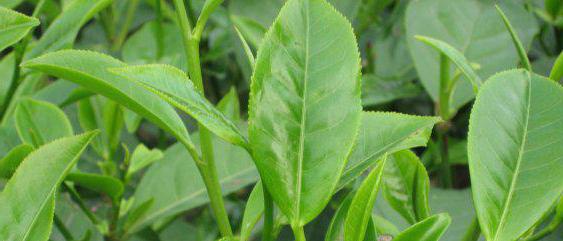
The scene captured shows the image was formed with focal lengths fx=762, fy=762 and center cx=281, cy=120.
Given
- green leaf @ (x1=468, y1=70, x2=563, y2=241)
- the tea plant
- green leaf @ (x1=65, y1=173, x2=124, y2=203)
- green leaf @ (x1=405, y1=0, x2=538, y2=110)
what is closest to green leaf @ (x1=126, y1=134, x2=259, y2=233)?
the tea plant

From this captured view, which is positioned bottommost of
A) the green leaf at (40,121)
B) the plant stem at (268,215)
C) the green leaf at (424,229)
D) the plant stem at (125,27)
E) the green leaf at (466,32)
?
the plant stem at (125,27)

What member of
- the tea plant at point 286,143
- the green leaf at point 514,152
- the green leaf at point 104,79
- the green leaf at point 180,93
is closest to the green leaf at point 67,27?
the tea plant at point 286,143

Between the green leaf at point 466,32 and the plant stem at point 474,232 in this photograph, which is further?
the green leaf at point 466,32

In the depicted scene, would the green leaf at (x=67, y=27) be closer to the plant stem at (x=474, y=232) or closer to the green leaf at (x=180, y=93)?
the green leaf at (x=180, y=93)

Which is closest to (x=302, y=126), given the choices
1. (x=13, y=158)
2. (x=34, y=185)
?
(x=34, y=185)

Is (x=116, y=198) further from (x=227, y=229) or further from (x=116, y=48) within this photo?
(x=116, y=48)

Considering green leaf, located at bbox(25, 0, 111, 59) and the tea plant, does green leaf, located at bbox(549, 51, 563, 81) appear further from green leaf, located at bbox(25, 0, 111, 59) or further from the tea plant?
green leaf, located at bbox(25, 0, 111, 59)
